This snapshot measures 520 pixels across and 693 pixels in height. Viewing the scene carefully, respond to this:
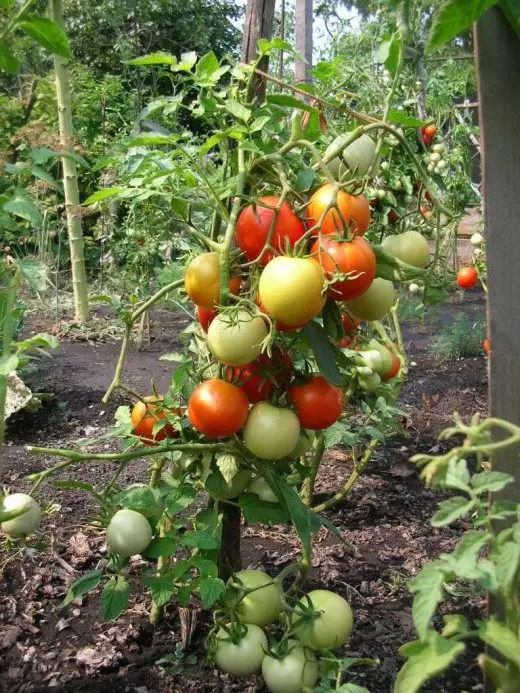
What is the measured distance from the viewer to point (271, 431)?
1.11 metres

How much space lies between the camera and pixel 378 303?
110 centimetres

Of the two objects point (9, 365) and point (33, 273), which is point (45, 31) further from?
point (9, 365)

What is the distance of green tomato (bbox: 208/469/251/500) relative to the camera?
129 cm

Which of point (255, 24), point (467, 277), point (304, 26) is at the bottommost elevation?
point (467, 277)

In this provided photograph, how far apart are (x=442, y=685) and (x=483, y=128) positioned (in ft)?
3.68

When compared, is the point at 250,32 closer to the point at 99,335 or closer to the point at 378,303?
the point at 378,303

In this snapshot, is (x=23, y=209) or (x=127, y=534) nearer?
(x=23, y=209)

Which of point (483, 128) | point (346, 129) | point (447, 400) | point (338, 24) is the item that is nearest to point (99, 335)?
point (447, 400)

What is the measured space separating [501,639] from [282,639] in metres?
0.61

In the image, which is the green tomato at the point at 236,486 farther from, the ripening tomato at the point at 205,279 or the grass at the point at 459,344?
the grass at the point at 459,344

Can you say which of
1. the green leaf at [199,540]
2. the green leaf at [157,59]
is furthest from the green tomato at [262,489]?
the green leaf at [157,59]

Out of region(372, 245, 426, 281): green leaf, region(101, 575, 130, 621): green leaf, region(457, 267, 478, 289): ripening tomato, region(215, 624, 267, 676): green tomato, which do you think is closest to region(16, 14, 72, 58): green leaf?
region(372, 245, 426, 281): green leaf

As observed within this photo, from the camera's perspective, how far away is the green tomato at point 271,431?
111 centimetres

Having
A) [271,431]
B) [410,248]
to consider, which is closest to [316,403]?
[271,431]
